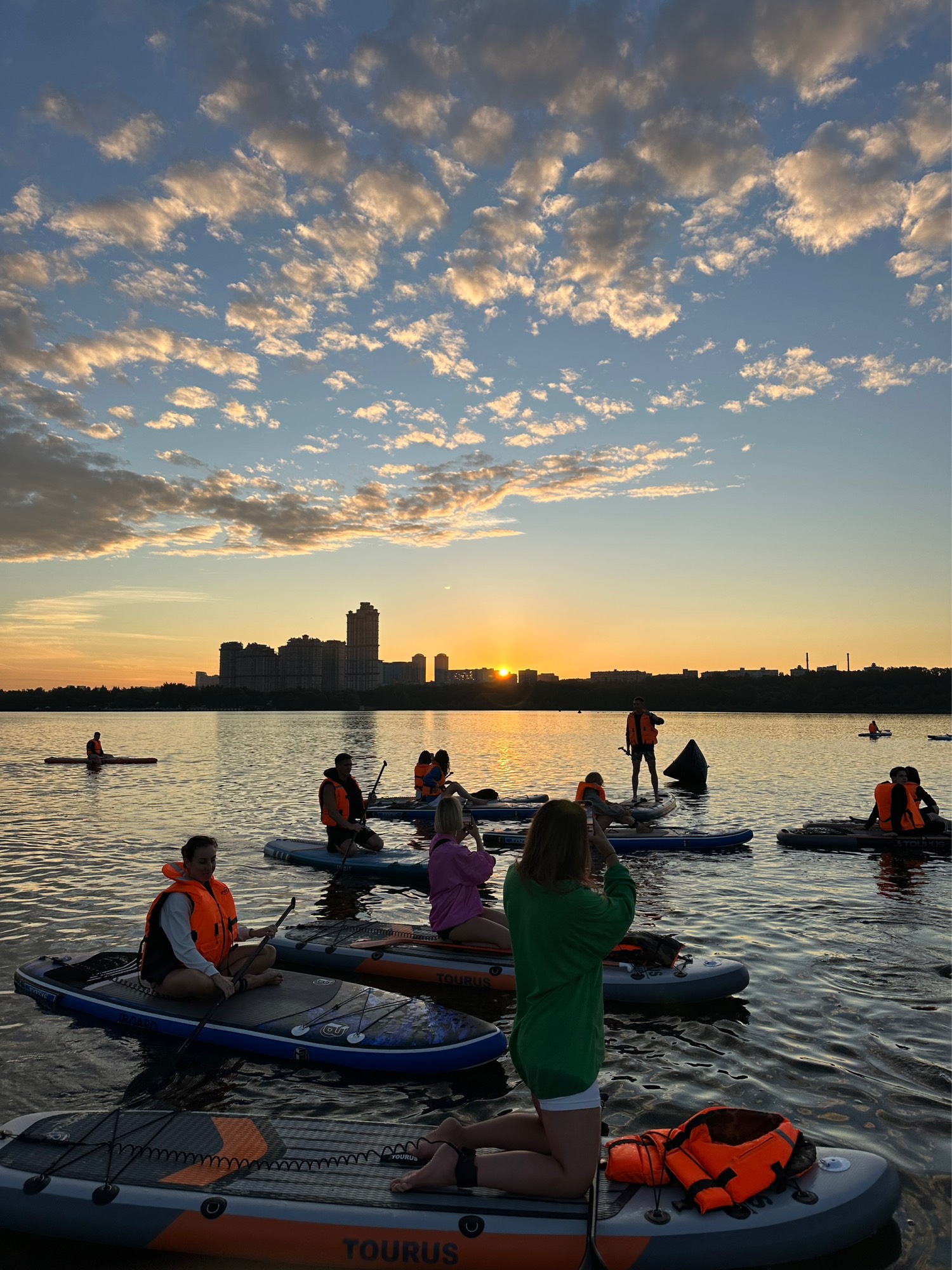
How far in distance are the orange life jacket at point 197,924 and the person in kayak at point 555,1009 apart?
379cm

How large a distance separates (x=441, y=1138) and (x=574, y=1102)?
903 millimetres

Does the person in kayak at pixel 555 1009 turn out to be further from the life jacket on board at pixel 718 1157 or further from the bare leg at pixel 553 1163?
the life jacket on board at pixel 718 1157

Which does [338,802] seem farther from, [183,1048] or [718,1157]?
[718,1157]

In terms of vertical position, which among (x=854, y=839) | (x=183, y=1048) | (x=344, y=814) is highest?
(x=344, y=814)

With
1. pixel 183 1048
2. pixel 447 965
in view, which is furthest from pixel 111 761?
pixel 183 1048

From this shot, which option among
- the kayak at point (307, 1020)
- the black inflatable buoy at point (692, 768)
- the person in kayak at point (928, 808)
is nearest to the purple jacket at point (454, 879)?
the kayak at point (307, 1020)

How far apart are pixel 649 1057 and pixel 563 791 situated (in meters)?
22.2

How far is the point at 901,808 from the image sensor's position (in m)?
16.8

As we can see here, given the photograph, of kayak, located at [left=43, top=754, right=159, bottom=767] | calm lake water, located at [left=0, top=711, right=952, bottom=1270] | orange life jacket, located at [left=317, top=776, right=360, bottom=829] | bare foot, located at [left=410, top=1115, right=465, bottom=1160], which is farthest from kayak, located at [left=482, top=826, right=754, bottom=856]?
kayak, located at [left=43, top=754, right=159, bottom=767]

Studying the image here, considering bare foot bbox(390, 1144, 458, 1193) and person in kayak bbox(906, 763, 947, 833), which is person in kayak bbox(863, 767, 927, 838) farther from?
bare foot bbox(390, 1144, 458, 1193)

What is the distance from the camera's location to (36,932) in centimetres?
1130

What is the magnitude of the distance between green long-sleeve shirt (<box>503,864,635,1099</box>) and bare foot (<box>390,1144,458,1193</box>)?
680mm

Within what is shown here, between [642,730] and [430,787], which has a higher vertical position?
[642,730]

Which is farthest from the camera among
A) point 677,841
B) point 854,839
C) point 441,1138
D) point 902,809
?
point 677,841
